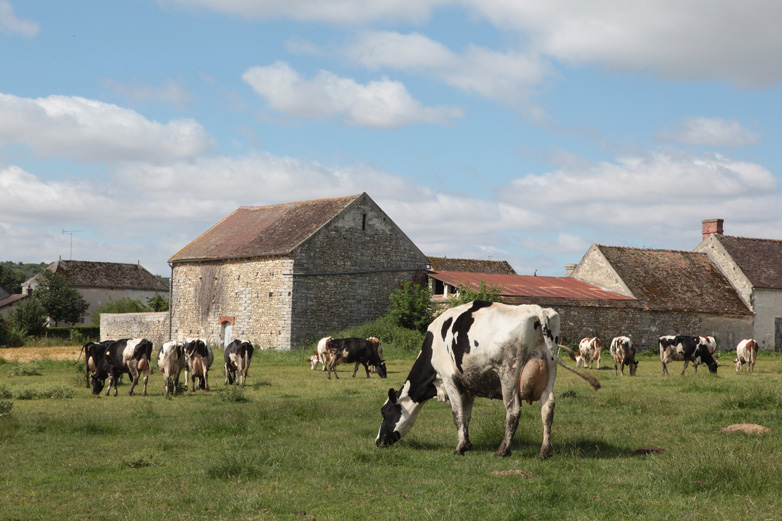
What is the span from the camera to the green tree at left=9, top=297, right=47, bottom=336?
56.9m

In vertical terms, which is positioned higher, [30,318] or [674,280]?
[674,280]

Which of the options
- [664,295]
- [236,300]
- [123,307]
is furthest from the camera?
[123,307]

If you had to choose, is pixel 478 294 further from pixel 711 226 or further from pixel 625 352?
pixel 711 226

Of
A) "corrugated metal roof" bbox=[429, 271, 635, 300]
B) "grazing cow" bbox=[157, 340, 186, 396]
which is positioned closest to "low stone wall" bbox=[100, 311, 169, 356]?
"corrugated metal roof" bbox=[429, 271, 635, 300]

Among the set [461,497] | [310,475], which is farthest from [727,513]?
[310,475]

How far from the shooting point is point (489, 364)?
925cm

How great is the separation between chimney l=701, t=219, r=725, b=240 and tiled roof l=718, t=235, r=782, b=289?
4.70 ft

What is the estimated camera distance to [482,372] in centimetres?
933

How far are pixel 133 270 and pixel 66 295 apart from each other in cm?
1241

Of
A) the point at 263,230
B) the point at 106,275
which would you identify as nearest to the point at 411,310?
the point at 263,230

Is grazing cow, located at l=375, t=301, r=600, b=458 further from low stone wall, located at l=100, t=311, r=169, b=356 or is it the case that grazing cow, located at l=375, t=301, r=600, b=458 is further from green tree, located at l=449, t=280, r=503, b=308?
low stone wall, located at l=100, t=311, r=169, b=356

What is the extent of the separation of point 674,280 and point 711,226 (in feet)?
26.1

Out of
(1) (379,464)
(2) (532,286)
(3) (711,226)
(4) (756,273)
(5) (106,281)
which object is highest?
(3) (711,226)

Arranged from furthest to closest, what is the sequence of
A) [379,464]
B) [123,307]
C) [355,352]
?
[123,307]
[355,352]
[379,464]
